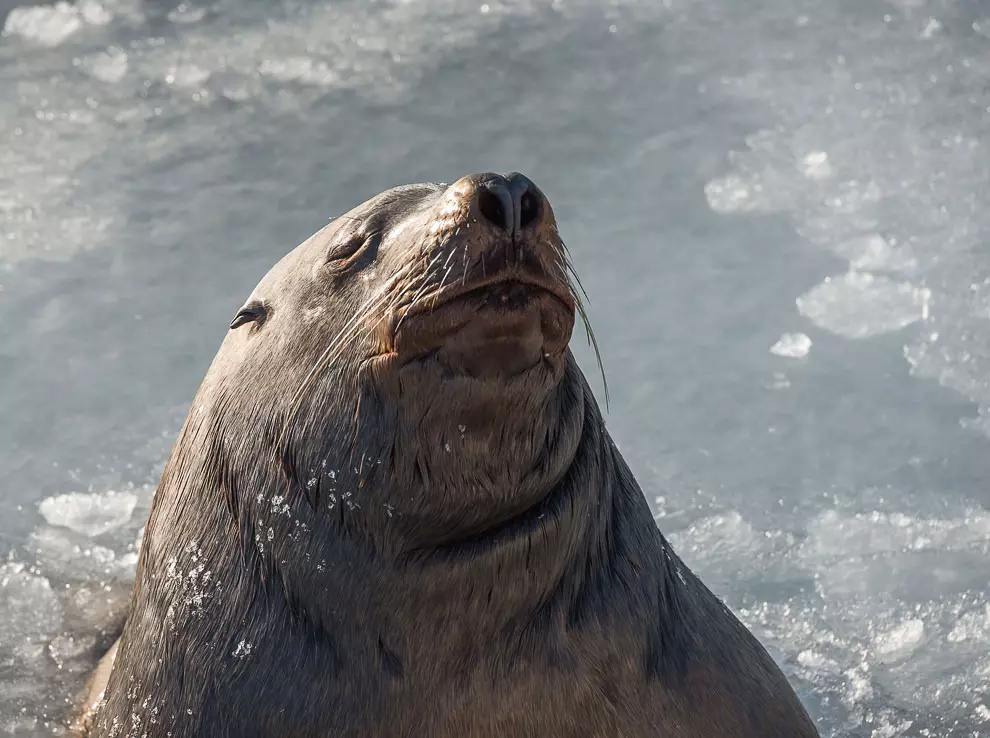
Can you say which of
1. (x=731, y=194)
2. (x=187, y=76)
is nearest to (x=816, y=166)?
(x=731, y=194)

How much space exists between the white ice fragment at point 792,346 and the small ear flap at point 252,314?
2.87m

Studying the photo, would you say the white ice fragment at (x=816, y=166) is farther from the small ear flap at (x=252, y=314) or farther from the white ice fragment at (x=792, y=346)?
the small ear flap at (x=252, y=314)

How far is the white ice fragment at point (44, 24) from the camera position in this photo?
8039 millimetres

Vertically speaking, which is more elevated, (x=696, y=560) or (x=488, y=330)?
(x=488, y=330)

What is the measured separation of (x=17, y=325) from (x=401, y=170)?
1.96 m

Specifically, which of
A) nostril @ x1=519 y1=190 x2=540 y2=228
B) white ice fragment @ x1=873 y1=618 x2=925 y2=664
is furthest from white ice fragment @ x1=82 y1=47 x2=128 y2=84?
nostril @ x1=519 y1=190 x2=540 y2=228

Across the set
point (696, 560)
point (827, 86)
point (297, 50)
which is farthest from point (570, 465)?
point (297, 50)

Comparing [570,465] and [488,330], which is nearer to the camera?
[488,330]

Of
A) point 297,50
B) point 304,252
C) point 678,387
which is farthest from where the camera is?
point 297,50

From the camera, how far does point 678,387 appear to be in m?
5.30

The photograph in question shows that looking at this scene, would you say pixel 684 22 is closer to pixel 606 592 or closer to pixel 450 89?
pixel 450 89

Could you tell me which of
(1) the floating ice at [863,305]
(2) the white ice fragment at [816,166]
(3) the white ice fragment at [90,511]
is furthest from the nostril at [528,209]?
(2) the white ice fragment at [816,166]

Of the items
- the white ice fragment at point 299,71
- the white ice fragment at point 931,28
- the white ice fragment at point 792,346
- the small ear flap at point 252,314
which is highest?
the small ear flap at point 252,314

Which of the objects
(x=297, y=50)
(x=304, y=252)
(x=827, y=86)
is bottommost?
(x=827, y=86)
